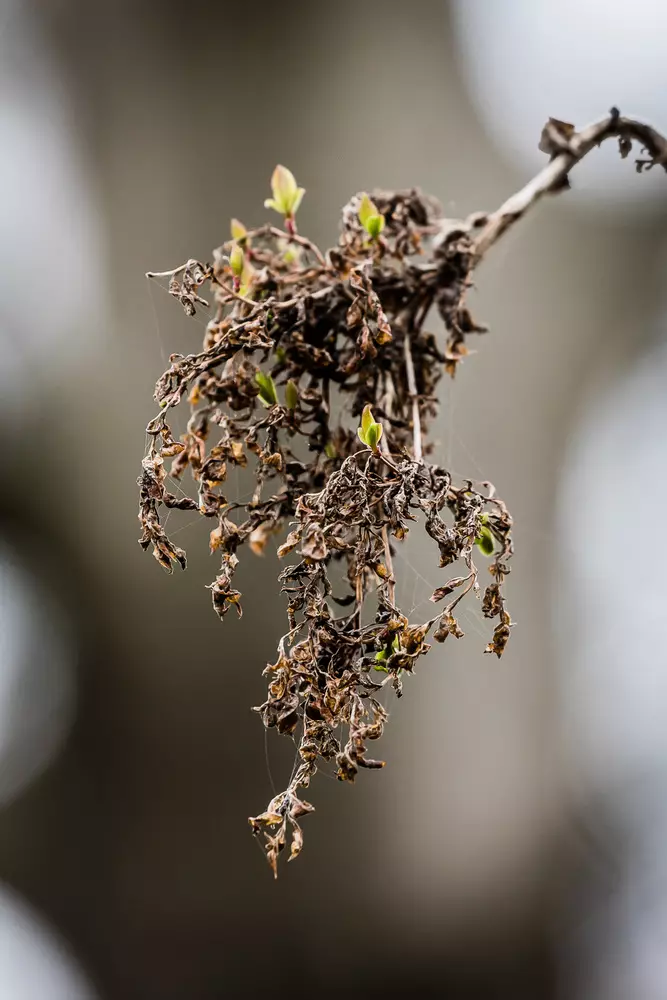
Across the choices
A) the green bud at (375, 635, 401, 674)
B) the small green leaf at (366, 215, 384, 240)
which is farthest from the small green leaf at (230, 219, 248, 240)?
the green bud at (375, 635, 401, 674)

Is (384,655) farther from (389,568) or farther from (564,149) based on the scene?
(564,149)

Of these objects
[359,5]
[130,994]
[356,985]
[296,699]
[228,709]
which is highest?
[359,5]

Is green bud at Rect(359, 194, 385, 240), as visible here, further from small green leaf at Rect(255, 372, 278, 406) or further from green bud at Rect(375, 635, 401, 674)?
green bud at Rect(375, 635, 401, 674)

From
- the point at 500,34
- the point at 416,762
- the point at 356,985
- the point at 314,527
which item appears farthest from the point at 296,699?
the point at 500,34

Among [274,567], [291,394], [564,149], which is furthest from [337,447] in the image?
[274,567]

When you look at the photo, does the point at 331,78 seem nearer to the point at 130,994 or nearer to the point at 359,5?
the point at 359,5

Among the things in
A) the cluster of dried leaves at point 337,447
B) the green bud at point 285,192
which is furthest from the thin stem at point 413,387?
the green bud at point 285,192
